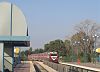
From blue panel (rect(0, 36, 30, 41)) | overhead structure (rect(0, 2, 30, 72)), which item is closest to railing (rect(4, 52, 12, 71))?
overhead structure (rect(0, 2, 30, 72))

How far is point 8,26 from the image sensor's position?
1881 cm

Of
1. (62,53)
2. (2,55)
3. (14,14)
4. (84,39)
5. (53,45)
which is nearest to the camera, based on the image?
(2,55)

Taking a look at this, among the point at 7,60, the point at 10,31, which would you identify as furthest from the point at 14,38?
the point at 7,60

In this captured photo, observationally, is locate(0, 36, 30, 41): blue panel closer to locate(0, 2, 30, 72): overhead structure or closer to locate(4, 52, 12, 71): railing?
locate(0, 2, 30, 72): overhead structure

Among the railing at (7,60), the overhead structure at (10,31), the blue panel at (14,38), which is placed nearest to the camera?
the blue panel at (14,38)

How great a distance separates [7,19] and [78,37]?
110m

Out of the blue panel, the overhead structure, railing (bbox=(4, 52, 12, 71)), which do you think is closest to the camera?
the blue panel

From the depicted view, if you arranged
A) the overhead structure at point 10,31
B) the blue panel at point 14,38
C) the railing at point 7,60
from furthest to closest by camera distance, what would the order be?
the railing at point 7,60
the overhead structure at point 10,31
the blue panel at point 14,38

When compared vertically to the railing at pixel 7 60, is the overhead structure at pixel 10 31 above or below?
above

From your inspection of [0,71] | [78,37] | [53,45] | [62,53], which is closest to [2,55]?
[0,71]

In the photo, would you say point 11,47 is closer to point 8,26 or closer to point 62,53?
point 8,26

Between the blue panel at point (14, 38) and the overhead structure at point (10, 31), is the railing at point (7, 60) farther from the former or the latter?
the blue panel at point (14, 38)

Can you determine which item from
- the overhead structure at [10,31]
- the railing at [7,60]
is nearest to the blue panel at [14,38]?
the overhead structure at [10,31]

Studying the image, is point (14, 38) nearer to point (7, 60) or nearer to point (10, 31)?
point (10, 31)
